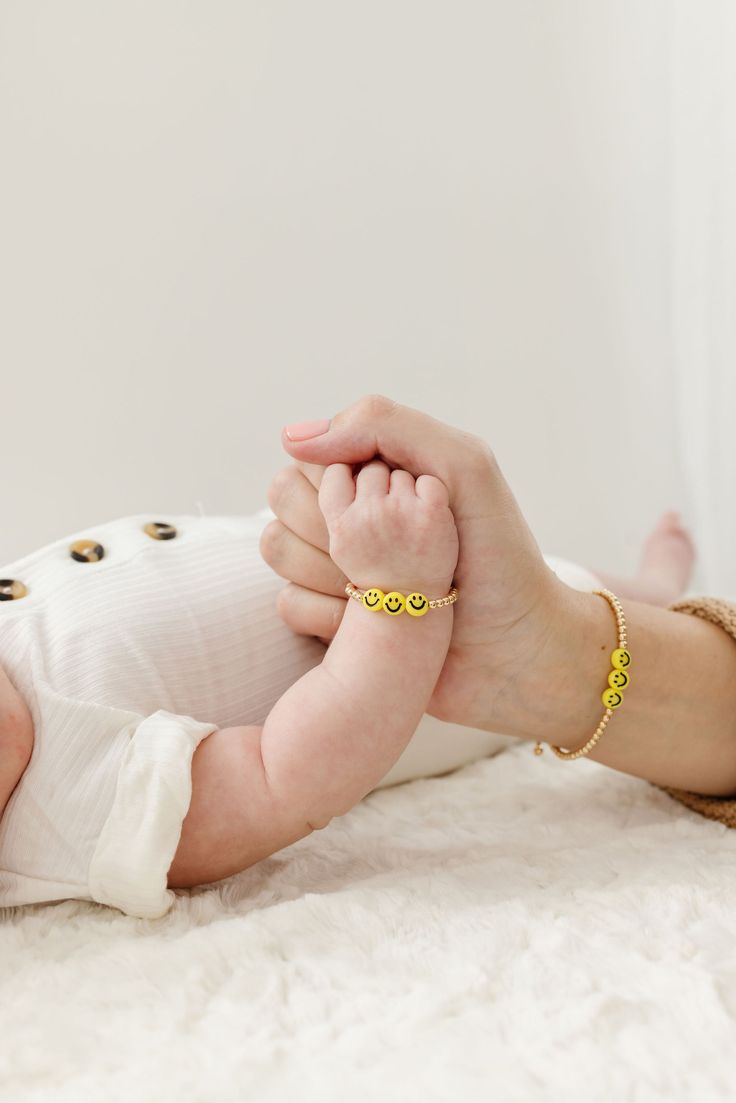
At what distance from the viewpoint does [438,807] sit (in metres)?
1.09

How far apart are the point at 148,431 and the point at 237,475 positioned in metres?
0.16

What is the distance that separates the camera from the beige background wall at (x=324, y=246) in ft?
5.36

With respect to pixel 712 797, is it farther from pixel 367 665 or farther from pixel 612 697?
pixel 367 665

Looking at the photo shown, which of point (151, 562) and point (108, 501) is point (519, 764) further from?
point (108, 501)

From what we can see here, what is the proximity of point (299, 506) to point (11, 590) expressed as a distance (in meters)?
0.27

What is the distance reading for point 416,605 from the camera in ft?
2.85

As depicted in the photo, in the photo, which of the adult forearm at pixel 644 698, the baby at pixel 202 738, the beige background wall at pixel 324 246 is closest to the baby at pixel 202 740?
the baby at pixel 202 738

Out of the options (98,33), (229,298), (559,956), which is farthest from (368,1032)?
(98,33)

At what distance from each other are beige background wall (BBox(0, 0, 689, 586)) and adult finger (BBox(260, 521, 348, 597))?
0.64 m

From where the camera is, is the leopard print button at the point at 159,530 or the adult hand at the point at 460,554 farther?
the leopard print button at the point at 159,530

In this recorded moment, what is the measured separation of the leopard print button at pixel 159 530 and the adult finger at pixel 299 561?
12 centimetres

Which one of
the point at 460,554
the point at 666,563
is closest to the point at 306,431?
the point at 460,554

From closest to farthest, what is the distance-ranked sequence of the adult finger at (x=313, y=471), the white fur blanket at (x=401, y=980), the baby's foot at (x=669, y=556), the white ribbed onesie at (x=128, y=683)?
the white fur blanket at (x=401, y=980) < the white ribbed onesie at (x=128, y=683) < the adult finger at (x=313, y=471) < the baby's foot at (x=669, y=556)

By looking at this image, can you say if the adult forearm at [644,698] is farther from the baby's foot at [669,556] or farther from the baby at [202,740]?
the baby's foot at [669,556]
